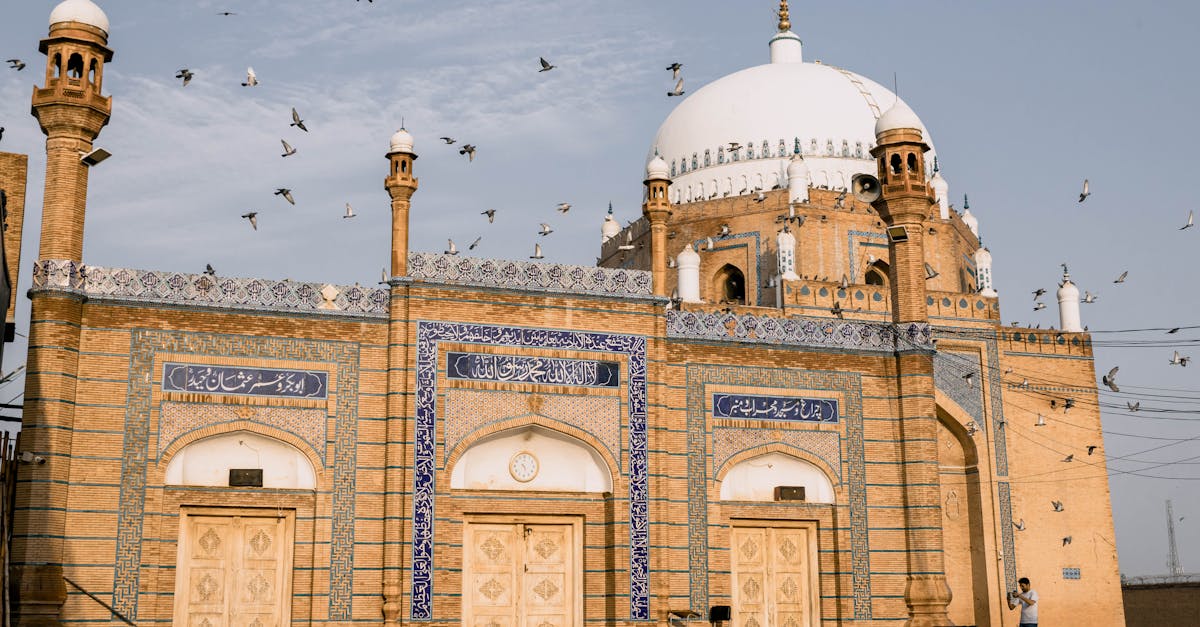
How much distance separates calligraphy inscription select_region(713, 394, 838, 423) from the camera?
16953mm

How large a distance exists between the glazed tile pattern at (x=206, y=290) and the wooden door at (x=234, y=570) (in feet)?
8.14

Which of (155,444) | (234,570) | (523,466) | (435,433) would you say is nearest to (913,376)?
(523,466)

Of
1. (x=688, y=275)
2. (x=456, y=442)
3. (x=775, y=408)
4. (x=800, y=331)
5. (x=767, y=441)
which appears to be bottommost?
(x=456, y=442)

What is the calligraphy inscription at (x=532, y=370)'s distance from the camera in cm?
1568

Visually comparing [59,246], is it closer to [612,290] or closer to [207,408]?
[207,408]

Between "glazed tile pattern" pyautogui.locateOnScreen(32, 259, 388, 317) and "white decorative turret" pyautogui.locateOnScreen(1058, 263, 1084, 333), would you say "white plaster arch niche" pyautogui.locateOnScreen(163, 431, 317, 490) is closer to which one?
"glazed tile pattern" pyautogui.locateOnScreen(32, 259, 388, 317)

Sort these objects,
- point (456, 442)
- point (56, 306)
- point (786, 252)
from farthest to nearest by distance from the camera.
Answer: point (786, 252)
point (456, 442)
point (56, 306)

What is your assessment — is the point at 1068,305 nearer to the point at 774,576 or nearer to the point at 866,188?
the point at 866,188

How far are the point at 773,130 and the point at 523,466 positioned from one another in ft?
55.5

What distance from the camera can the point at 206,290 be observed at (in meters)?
15.0

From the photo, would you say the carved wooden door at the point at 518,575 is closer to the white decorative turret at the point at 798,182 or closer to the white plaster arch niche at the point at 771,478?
the white plaster arch niche at the point at 771,478

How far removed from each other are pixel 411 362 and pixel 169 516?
3.26 meters

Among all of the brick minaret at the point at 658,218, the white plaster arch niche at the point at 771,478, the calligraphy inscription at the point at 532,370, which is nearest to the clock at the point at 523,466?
the calligraphy inscription at the point at 532,370

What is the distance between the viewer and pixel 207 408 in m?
14.7
